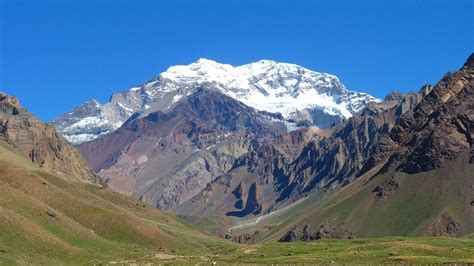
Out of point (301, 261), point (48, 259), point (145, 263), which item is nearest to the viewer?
point (48, 259)

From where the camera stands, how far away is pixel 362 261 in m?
192

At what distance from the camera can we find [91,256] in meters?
182

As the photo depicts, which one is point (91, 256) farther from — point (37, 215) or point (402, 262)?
point (402, 262)

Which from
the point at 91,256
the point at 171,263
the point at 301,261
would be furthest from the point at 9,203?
the point at 301,261

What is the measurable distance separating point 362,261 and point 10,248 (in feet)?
277

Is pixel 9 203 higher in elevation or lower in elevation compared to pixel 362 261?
higher

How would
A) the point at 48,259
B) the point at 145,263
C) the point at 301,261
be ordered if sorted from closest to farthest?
the point at 48,259
the point at 145,263
the point at 301,261

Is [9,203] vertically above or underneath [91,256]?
above

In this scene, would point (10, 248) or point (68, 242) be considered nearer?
point (10, 248)

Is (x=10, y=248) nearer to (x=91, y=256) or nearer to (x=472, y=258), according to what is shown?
(x=91, y=256)

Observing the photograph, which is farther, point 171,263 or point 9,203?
point 9,203

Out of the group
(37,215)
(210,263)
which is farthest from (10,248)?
(210,263)

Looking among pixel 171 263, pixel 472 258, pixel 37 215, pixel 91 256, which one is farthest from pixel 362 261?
pixel 37 215

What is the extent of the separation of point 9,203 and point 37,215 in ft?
25.1
